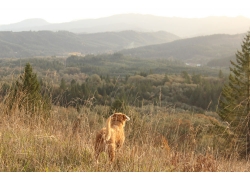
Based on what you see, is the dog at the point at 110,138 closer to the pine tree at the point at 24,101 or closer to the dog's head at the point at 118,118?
the dog's head at the point at 118,118

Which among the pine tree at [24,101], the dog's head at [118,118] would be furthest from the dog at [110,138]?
the pine tree at [24,101]

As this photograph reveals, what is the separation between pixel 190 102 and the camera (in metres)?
54.4

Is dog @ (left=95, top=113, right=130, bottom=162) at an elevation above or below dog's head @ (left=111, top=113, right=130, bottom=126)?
below

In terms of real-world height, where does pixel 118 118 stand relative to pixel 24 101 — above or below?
above

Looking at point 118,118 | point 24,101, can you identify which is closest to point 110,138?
point 118,118

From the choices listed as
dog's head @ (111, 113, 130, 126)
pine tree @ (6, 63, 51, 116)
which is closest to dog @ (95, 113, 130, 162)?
dog's head @ (111, 113, 130, 126)

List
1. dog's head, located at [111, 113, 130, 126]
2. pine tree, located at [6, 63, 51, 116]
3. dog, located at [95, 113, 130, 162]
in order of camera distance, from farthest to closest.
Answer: pine tree, located at [6, 63, 51, 116] → dog's head, located at [111, 113, 130, 126] → dog, located at [95, 113, 130, 162]

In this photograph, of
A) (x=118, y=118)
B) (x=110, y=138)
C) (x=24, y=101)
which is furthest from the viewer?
(x=24, y=101)

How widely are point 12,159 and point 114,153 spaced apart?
991mm

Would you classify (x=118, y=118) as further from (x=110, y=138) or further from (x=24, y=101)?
(x=24, y=101)

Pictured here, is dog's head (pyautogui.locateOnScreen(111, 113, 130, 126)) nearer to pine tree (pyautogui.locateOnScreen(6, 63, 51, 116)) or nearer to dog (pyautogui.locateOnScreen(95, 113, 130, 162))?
dog (pyautogui.locateOnScreen(95, 113, 130, 162))

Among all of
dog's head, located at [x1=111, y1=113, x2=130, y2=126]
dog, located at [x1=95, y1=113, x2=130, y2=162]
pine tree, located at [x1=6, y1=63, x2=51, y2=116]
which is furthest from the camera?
pine tree, located at [x1=6, y1=63, x2=51, y2=116]

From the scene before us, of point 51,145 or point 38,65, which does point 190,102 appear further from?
point 38,65
